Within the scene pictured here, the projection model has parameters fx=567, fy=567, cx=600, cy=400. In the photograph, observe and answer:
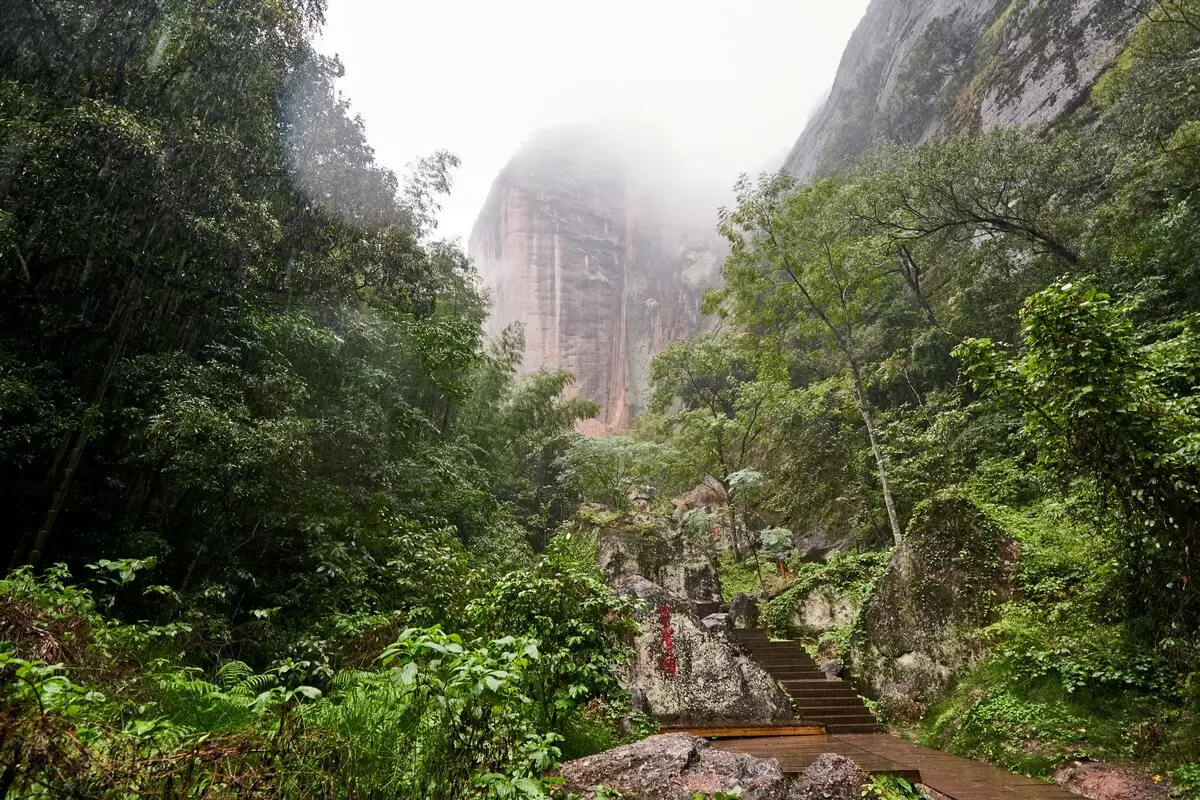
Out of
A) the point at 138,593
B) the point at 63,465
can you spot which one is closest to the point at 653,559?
the point at 138,593

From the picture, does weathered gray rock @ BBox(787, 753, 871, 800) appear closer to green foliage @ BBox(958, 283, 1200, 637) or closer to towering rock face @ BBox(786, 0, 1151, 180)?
green foliage @ BBox(958, 283, 1200, 637)

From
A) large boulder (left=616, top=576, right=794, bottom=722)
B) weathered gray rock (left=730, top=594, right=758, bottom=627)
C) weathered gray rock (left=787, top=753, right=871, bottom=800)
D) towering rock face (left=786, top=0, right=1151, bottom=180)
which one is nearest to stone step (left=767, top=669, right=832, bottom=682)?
large boulder (left=616, top=576, right=794, bottom=722)

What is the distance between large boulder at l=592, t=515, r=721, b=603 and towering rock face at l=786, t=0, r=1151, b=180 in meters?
17.1

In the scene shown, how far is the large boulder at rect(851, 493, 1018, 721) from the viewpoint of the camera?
731cm

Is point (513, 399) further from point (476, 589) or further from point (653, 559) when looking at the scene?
point (476, 589)

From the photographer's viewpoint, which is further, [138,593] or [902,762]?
[138,593]

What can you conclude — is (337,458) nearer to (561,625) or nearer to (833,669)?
(561,625)

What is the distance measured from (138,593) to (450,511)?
5.16 meters

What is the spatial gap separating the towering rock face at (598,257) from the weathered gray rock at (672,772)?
122ft

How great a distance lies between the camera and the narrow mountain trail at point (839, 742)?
485 centimetres

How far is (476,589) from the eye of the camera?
6043mm

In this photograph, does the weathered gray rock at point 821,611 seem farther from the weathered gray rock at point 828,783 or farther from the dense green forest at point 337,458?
the weathered gray rock at point 828,783

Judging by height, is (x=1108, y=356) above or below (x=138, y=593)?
above

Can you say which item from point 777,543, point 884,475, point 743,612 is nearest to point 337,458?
point 743,612
